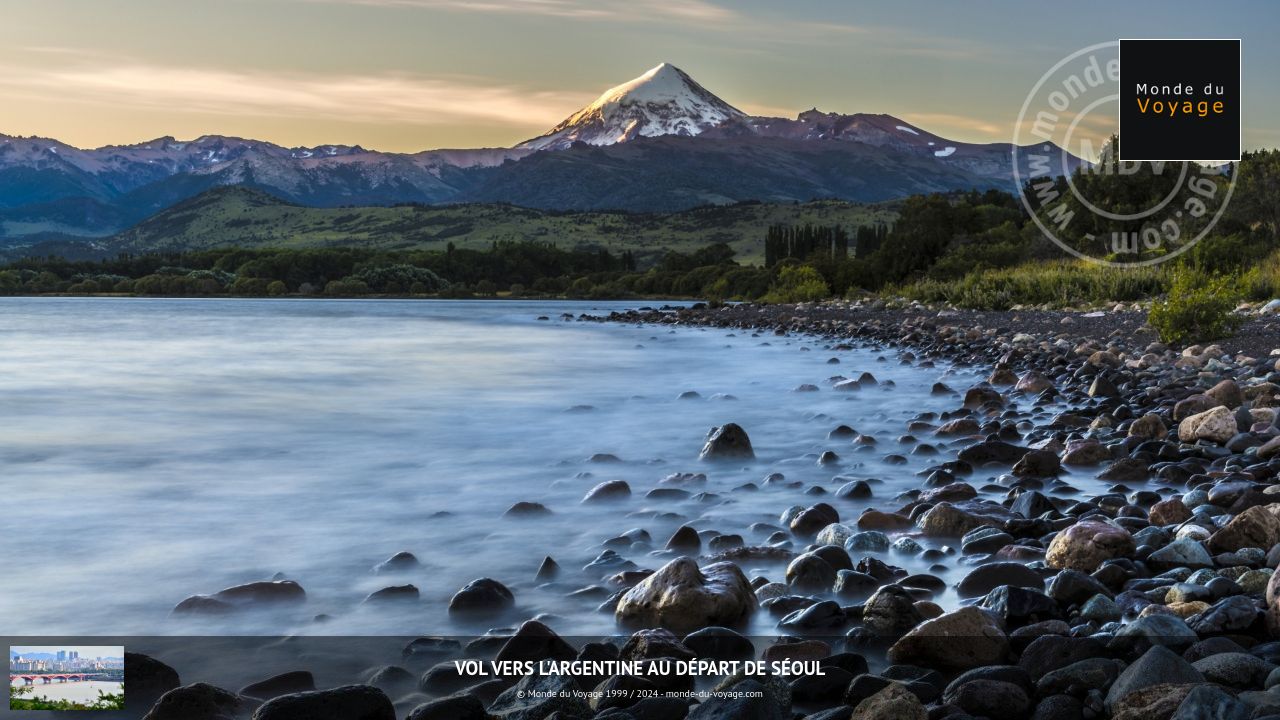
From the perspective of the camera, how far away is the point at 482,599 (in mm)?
4867

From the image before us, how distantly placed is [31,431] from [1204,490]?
13580 mm

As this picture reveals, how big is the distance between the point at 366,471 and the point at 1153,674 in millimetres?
7797

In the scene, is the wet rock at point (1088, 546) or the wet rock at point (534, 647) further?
the wet rock at point (1088, 546)

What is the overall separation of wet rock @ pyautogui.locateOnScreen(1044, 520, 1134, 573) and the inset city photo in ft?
14.5

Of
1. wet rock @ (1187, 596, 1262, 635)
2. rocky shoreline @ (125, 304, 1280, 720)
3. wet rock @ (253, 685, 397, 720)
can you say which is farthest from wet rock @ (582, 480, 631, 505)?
wet rock @ (1187, 596, 1262, 635)

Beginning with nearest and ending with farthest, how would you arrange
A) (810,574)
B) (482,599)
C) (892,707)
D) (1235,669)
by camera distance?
(892,707)
(1235,669)
(482,599)
(810,574)

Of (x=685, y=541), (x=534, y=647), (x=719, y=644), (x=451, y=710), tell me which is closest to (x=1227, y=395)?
(x=685, y=541)

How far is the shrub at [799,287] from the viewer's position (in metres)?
56.5

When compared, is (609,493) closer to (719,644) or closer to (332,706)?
(719,644)

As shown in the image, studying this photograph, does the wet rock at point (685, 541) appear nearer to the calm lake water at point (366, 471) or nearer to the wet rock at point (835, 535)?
the calm lake water at point (366, 471)

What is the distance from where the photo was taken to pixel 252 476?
9281 millimetres

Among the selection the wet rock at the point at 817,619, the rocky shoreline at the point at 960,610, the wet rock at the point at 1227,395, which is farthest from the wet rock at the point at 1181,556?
the wet rock at the point at 1227,395

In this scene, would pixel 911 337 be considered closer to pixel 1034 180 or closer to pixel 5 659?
pixel 5 659

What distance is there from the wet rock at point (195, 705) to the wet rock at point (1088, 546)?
13.0ft
